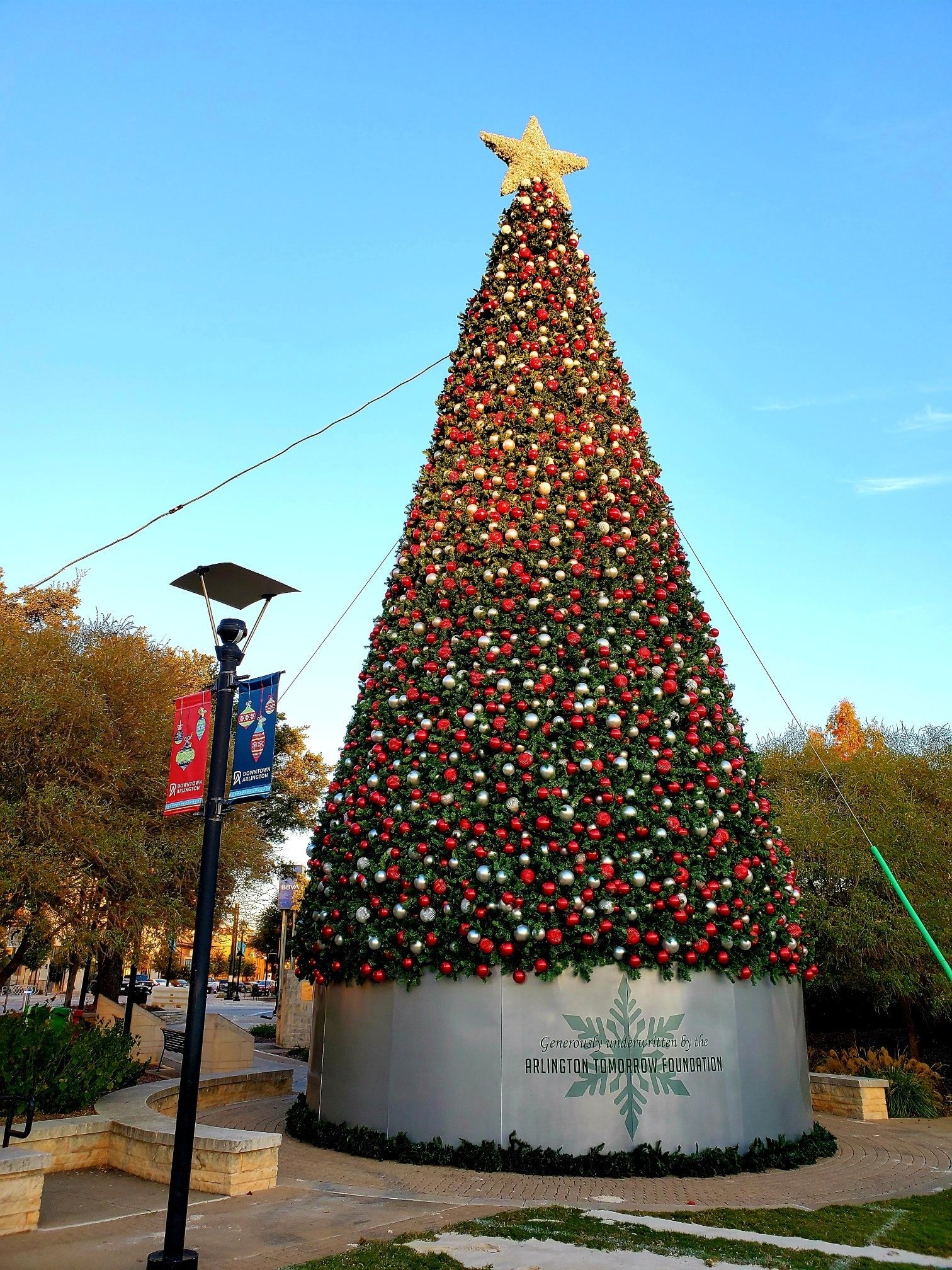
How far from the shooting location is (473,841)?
9219 millimetres

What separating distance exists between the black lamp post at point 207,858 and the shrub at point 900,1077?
11.8m

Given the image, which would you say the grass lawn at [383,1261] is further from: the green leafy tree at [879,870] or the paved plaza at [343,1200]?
the green leafy tree at [879,870]

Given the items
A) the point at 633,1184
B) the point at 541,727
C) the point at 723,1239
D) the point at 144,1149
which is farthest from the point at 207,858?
the point at 633,1184

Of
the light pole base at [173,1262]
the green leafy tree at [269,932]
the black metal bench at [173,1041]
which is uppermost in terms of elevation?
the green leafy tree at [269,932]

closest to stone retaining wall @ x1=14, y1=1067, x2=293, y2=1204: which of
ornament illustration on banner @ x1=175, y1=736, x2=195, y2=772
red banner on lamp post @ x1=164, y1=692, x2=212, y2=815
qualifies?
red banner on lamp post @ x1=164, y1=692, x2=212, y2=815

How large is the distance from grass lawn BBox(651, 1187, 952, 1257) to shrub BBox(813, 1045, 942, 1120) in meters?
6.92

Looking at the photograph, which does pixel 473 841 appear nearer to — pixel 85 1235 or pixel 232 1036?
pixel 85 1235

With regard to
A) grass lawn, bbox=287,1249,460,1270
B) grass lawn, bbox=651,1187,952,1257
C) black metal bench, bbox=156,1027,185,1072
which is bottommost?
black metal bench, bbox=156,1027,185,1072

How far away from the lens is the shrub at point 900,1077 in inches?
534

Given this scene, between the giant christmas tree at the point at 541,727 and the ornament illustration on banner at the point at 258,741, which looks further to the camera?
the giant christmas tree at the point at 541,727

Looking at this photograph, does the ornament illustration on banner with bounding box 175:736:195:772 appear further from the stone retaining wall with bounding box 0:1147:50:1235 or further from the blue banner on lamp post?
the stone retaining wall with bounding box 0:1147:50:1235

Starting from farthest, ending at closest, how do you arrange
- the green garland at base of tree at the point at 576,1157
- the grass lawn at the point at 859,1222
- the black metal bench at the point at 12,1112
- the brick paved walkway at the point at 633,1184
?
1. the green garland at base of tree at the point at 576,1157
2. the brick paved walkway at the point at 633,1184
3. the black metal bench at the point at 12,1112
4. the grass lawn at the point at 859,1222

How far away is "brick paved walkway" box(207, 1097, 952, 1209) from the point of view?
7480 mm

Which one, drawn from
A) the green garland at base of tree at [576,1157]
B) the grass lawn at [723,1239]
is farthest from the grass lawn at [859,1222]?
the green garland at base of tree at [576,1157]
